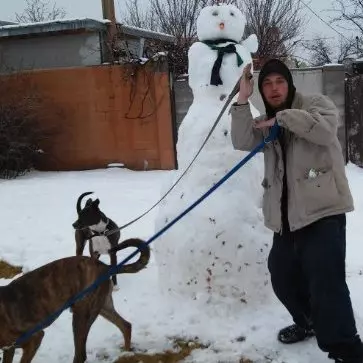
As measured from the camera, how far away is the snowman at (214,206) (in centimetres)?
383

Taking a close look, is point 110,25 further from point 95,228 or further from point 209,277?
point 209,277

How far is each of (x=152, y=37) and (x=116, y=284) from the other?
9.73m

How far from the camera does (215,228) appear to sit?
384cm

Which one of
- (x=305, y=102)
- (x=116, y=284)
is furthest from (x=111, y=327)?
(x=305, y=102)

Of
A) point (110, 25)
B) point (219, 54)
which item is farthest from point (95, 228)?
point (110, 25)

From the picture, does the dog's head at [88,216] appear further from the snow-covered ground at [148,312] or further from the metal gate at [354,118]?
the metal gate at [354,118]

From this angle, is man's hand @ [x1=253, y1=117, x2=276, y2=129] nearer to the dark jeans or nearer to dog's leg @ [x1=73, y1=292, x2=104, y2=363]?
the dark jeans

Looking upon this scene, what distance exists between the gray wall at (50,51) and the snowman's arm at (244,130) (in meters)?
8.50

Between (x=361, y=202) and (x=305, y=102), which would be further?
(x=361, y=202)

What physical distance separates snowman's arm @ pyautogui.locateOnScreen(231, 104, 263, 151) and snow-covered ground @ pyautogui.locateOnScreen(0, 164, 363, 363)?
1.38 meters

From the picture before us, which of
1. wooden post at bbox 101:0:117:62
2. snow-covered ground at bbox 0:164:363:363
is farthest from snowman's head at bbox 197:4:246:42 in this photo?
wooden post at bbox 101:0:117:62

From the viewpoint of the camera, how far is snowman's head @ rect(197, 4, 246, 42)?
14.1 ft

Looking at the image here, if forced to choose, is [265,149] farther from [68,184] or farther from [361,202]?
[68,184]

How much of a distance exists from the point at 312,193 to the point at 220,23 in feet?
6.80
